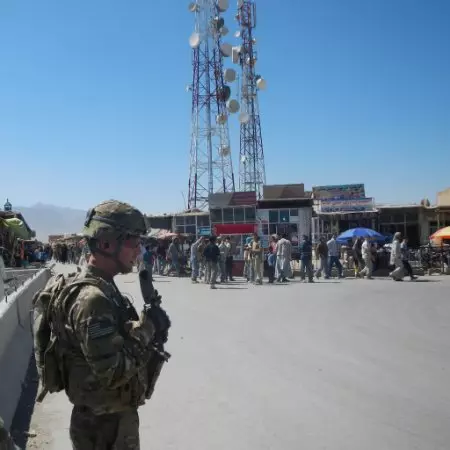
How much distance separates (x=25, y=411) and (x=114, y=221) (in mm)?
3579

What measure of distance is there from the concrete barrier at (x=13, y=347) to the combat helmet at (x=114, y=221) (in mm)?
2414

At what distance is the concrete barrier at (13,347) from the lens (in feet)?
15.5

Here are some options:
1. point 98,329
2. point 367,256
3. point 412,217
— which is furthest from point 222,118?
point 98,329

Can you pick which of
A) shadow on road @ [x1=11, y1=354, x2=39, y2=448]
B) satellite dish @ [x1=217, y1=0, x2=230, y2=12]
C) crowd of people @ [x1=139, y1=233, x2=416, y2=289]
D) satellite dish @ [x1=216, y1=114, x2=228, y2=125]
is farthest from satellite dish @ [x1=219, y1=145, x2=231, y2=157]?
shadow on road @ [x1=11, y1=354, x2=39, y2=448]

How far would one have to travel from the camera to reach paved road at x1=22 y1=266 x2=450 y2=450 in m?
4.52

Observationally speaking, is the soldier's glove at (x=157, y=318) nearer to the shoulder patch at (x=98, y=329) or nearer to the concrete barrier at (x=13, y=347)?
the shoulder patch at (x=98, y=329)

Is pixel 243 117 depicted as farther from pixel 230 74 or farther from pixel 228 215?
pixel 228 215

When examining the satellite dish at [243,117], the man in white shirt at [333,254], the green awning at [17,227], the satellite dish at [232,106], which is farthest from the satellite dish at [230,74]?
the green awning at [17,227]

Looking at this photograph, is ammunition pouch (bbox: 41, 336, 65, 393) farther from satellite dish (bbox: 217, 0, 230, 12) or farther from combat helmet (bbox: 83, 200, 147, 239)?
satellite dish (bbox: 217, 0, 230, 12)

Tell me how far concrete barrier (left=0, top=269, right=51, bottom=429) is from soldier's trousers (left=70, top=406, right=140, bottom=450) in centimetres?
200

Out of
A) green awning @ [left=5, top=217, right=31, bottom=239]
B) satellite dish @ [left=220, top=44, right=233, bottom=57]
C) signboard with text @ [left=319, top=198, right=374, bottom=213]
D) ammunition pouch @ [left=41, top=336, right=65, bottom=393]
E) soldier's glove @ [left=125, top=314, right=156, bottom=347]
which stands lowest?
ammunition pouch @ [left=41, top=336, right=65, bottom=393]

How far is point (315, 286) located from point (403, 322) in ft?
24.3

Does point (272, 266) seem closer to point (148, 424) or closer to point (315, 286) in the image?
point (315, 286)

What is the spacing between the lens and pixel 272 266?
19766 mm
